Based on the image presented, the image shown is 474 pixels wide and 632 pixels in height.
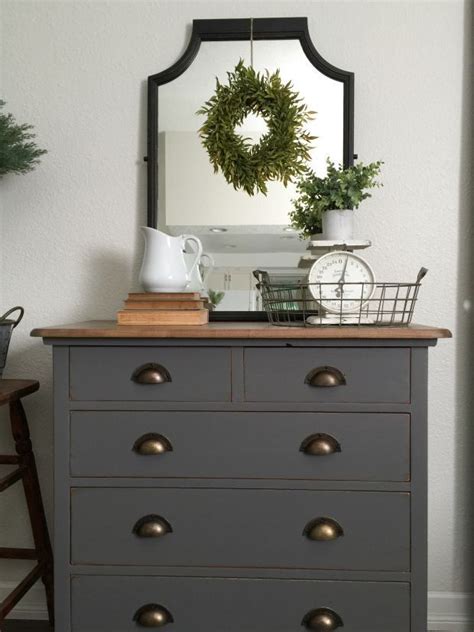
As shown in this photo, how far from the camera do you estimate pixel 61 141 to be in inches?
83.8

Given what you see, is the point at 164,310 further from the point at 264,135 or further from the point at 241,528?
the point at 264,135

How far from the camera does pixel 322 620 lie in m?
1.55

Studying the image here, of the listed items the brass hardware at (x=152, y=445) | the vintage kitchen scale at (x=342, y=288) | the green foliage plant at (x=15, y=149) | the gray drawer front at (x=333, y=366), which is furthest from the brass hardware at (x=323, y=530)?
the green foliage plant at (x=15, y=149)

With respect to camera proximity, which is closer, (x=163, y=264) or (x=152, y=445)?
(x=152, y=445)

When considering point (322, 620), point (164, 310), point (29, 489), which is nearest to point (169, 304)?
point (164, 310)

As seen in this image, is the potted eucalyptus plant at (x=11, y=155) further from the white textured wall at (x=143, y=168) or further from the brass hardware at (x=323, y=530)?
the brass hardware at (x=323, y=530)

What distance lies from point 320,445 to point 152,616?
0.67m

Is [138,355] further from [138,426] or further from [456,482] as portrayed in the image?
[456,482]

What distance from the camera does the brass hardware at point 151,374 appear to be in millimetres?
1566

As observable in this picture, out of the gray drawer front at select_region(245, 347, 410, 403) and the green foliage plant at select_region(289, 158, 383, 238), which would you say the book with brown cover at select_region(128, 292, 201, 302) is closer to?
the gray drawer front at select_region(245, 347, 410, 403)

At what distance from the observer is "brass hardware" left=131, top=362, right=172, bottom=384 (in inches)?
61.7

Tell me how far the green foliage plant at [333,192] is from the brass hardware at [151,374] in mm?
681

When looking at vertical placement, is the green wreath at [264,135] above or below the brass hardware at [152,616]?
above

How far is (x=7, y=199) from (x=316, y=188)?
1178 mm
